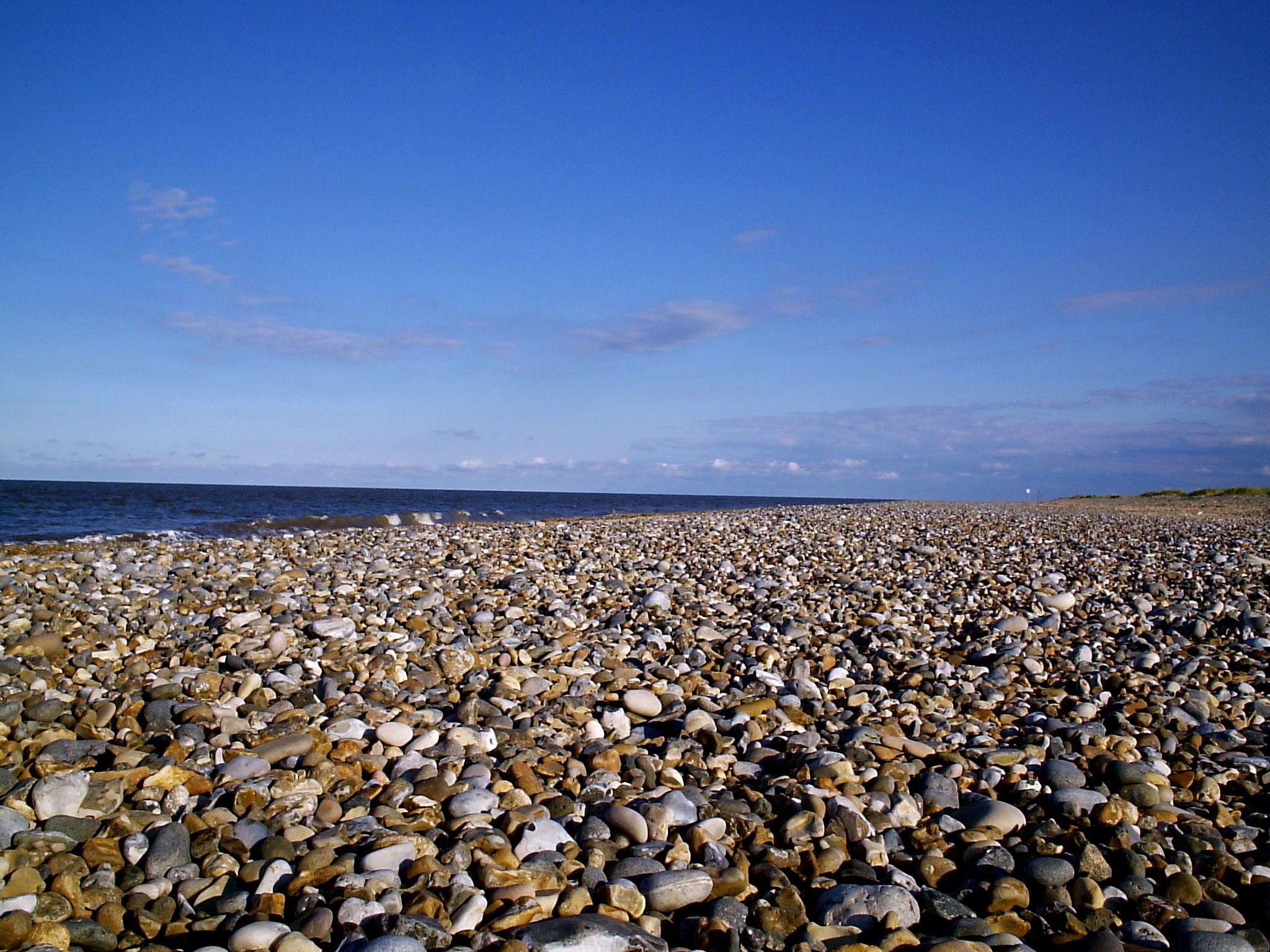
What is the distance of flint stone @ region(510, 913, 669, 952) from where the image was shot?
219 centimetres

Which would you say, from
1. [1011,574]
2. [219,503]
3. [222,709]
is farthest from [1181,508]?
[219,503]

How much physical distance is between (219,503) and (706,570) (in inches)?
1412

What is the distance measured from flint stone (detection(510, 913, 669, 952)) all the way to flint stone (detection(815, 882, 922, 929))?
1.82 feet

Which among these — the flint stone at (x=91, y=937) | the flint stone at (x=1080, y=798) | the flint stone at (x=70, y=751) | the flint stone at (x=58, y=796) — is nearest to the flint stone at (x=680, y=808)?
the flint stone at (x=1080, y=798)

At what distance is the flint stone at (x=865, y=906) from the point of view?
2.44 m

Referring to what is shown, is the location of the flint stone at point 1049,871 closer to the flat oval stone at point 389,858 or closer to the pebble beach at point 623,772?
the pebble beach at point 623,772

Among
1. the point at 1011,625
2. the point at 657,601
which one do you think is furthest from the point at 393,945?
the point at 1011,625

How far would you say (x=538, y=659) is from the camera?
17.1 ft

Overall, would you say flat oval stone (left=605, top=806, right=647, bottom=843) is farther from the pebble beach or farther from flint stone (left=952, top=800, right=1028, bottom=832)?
flint stone (left=952, top=800, right=1028, bottom=832)

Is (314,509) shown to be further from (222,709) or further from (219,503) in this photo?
(222,709)

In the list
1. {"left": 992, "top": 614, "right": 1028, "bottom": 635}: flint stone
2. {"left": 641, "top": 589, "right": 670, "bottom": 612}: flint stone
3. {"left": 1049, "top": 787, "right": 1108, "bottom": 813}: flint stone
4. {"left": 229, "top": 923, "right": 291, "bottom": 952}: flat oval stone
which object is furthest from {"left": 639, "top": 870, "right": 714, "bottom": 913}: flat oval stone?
{"left": 992, "top": 614, "right": 1028, "bottom": 635}: flint stone

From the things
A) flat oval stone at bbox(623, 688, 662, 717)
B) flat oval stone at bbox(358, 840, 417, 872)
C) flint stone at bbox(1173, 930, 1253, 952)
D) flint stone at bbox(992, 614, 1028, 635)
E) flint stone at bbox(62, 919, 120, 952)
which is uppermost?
flint stone at bbox(992, 614, 1028, 635)

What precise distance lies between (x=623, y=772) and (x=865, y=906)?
1289 millimetres

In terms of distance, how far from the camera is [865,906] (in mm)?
2473
